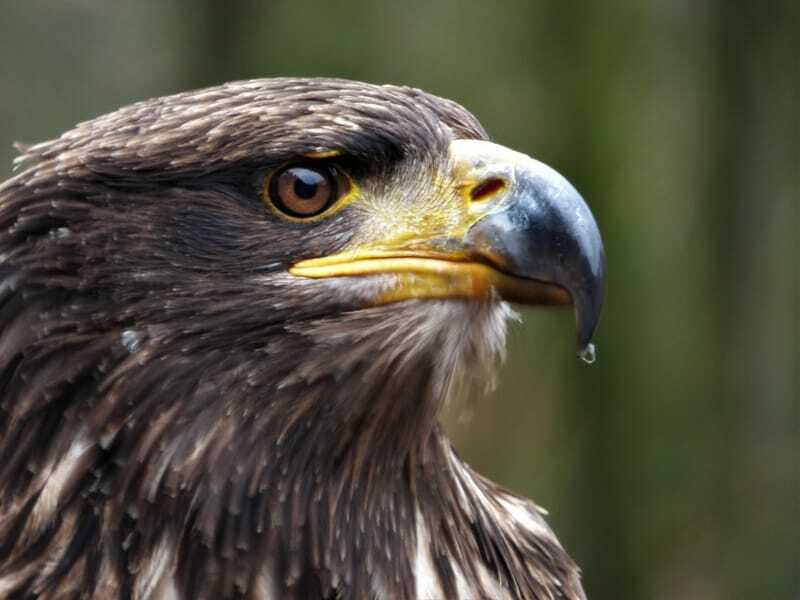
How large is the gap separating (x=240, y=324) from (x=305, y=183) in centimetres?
33

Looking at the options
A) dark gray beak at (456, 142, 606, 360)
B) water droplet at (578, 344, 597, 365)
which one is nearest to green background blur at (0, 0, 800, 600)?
water droplet at (578, 344, 597, 365)

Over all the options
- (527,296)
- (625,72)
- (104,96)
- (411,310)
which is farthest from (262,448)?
(104,96)

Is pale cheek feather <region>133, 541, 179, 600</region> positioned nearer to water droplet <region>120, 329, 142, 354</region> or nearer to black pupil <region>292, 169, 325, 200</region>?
water droplet <region>120, 329, 142, 354</region>

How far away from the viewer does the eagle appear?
290cm

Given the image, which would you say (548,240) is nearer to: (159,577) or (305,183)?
(305,183)

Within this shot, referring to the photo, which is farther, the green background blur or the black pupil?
the green background blur

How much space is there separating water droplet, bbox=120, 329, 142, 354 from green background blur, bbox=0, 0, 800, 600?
17.9 ft

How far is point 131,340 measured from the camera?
9.55ft

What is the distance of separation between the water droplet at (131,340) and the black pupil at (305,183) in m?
0.45

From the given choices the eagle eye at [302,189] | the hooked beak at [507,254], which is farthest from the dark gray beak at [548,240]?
the eagle eye at [302,189]

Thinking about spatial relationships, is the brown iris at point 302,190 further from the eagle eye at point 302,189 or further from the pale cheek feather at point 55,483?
the pale cheek feather at point 55,483

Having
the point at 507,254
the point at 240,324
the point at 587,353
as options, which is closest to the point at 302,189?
the point at 240,324

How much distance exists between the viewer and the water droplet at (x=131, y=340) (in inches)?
114

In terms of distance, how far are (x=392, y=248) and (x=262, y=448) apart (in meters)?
0.50
